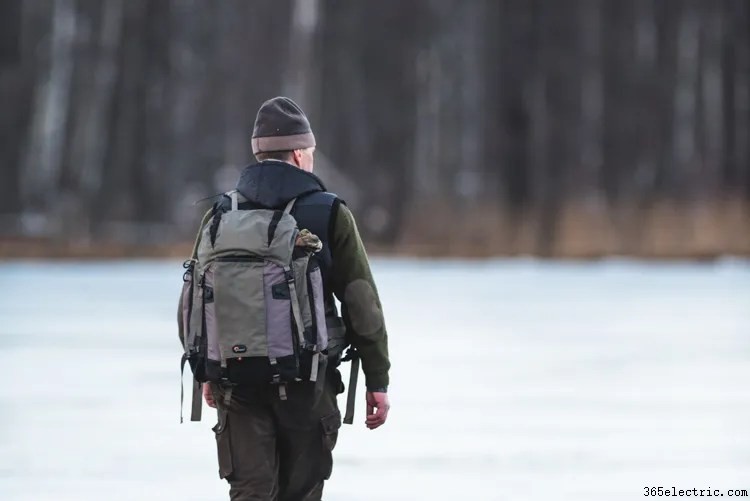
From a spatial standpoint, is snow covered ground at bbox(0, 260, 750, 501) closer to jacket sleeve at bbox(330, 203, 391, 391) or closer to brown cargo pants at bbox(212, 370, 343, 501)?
brown cargo pants at bbox(212, 370, 343, 501)

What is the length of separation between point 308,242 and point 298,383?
13.9 inches

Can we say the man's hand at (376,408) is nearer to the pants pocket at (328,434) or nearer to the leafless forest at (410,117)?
the pants pocket at (328,434)

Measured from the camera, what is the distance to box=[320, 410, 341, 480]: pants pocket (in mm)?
4336

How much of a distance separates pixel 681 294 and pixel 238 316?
526 inches

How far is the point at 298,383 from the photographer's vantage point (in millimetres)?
4281

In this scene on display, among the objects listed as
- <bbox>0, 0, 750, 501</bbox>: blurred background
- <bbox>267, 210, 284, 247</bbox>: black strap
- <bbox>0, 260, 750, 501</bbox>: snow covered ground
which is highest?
<bbox>0, 0, 750, 501</bbox>: blurred background

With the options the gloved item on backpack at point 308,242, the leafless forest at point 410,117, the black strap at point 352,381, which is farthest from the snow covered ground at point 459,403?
the leafless forest at point 410,117

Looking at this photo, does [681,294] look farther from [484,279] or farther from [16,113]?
[16,113]

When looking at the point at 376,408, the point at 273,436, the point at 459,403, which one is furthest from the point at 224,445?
the point at 459,403

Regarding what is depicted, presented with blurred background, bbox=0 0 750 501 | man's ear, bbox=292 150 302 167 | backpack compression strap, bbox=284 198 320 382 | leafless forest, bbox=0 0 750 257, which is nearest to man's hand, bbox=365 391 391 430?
backpack compression strap, bbox=284 198 320 382

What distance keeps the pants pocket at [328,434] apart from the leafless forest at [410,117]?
68.2 ft

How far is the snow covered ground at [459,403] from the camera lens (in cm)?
617

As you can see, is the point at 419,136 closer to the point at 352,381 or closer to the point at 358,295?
the point at 352,381

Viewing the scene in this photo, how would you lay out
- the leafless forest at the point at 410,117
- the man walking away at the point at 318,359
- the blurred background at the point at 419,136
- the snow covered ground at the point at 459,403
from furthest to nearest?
the leafless forest at the point at 410,117, the blurred background at the point at 419,136, the snow covered ground at the point at 459,403, the man walking away at the point at 318,359
